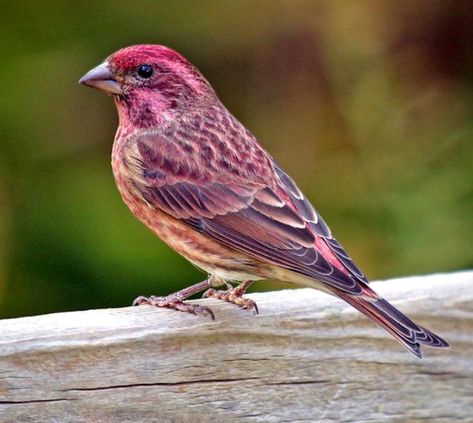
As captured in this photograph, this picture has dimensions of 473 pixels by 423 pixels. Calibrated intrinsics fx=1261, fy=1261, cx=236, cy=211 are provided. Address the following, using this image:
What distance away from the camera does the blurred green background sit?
476cm

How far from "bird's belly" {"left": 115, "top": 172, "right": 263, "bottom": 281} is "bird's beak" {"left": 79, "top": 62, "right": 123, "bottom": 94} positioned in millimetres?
293

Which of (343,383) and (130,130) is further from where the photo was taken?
(130,130)

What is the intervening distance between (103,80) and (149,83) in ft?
0.61

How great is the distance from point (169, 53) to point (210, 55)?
1150 mm

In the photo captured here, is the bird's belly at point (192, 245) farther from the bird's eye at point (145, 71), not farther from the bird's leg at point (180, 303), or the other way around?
the bird's eye at point (145, 71)

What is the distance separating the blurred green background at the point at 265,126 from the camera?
4.76 meters

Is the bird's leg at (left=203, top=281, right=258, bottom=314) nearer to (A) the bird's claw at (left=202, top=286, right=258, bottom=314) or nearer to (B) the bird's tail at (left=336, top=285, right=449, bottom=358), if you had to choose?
(A) the bird's claw at (left=202, top=286, right=258, bottom=314)

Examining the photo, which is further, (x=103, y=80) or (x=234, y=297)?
(x=103, y=80)

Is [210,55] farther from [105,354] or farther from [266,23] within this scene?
[105,354]

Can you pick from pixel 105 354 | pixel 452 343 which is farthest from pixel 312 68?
pixel 105 354

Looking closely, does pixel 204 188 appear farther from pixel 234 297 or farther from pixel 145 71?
pixel 234 297

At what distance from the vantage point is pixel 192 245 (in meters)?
4.15

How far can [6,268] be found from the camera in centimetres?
472

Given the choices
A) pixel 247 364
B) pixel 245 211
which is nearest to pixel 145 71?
pixel 245 211
